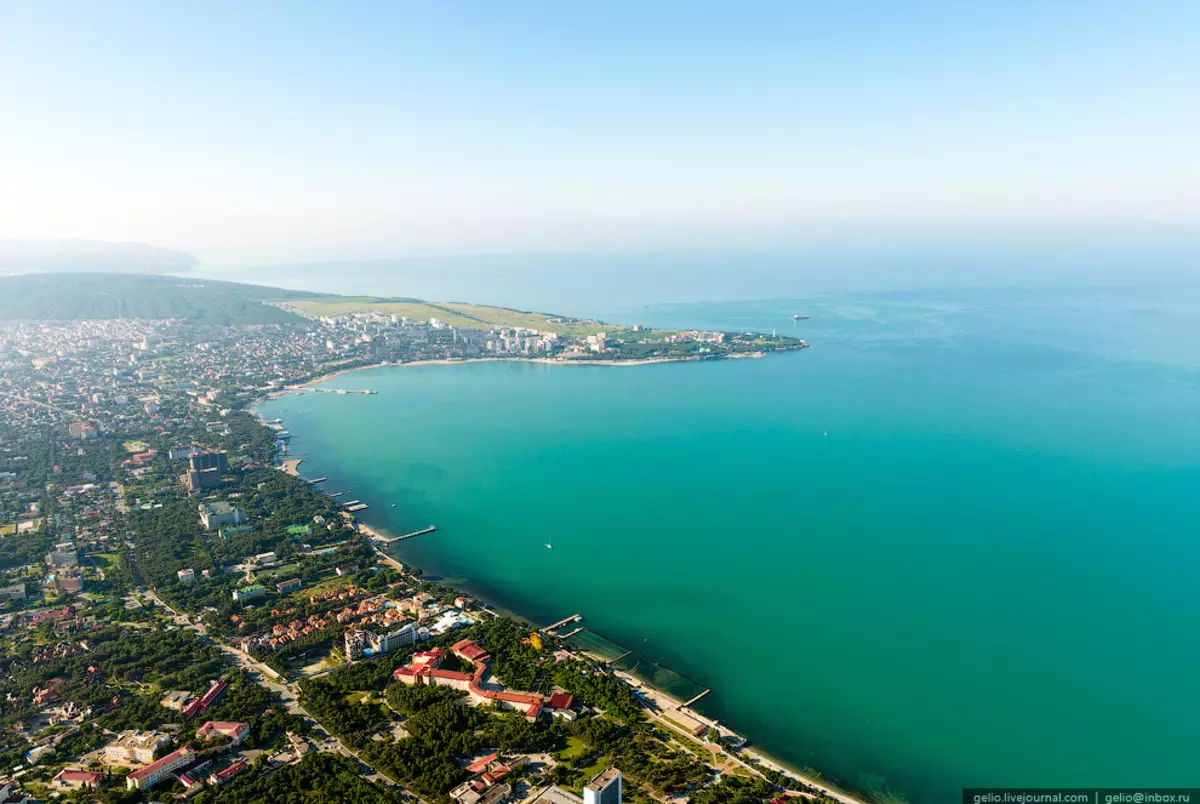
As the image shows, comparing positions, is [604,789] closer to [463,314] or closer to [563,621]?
[563,621]

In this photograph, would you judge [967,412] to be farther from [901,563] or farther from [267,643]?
[267,643]

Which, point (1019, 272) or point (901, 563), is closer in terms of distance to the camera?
point (901, 563)

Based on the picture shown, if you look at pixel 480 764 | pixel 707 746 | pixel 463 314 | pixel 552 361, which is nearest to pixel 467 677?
pixel 480 764

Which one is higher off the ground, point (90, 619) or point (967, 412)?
point (967, 412)

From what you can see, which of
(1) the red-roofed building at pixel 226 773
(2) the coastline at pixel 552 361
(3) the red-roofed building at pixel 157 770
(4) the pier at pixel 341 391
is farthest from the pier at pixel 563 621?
(2) the coastline at pixel 552 361

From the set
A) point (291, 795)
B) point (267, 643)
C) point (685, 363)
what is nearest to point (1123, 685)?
point (291, 795)

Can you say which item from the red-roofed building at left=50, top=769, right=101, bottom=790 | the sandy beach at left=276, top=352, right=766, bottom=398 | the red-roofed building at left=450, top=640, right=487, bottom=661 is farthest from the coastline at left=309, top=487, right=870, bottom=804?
the sandy beach at left=276, top=352, right=766, bottom=398

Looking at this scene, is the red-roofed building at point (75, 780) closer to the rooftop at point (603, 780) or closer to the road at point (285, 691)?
A: the road at point (285, 691)
